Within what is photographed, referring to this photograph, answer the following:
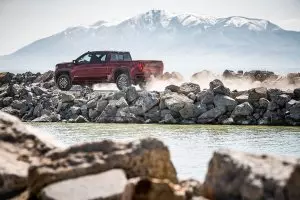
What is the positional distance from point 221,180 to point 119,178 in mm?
1169

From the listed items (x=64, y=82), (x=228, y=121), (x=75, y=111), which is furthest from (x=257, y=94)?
(x=64, y=82)

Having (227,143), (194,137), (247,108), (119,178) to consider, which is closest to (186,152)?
(227,143)

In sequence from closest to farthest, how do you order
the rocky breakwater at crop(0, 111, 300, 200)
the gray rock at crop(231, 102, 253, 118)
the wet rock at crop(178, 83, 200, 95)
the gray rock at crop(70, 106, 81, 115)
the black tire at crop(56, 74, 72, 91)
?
the rocky breakwater at crop(0, 111, 300, 200) → the gray rock at crop(231, 102, 253, 118) → the wet rock at crop(178, 83, 200, 95) → the gray rock at crop(70, 106, 81, 115) → the black tire at crop(56, 74, 72, 91)

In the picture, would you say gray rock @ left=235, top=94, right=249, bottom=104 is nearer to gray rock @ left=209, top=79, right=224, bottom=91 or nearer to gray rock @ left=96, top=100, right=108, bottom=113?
gray rock @ left=209, top=79, right=224, bottom=91

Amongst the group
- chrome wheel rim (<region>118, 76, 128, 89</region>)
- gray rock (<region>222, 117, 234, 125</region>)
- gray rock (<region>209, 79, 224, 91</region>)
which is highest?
chrome wheel rim (<region>118, 76, 128, 89</region>)

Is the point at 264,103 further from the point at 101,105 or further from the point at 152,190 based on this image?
the point at 152,190

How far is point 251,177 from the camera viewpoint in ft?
17.3

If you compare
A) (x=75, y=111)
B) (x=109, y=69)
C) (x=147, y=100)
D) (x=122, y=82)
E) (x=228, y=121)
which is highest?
(x=109, y=69)

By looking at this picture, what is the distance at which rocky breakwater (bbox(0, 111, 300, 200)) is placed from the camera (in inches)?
207

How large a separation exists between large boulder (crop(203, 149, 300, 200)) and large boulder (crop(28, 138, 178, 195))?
73cm

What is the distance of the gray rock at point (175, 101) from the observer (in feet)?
72.5

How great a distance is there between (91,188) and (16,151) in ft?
5.93

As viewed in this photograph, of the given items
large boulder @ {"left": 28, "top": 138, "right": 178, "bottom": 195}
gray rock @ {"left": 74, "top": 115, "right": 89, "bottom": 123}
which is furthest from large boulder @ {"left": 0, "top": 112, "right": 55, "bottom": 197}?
gray rock @ {"left": 74, "top": 115, "right": 89, "bottom": 123}

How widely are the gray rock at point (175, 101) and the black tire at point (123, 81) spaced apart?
3.01 meters
